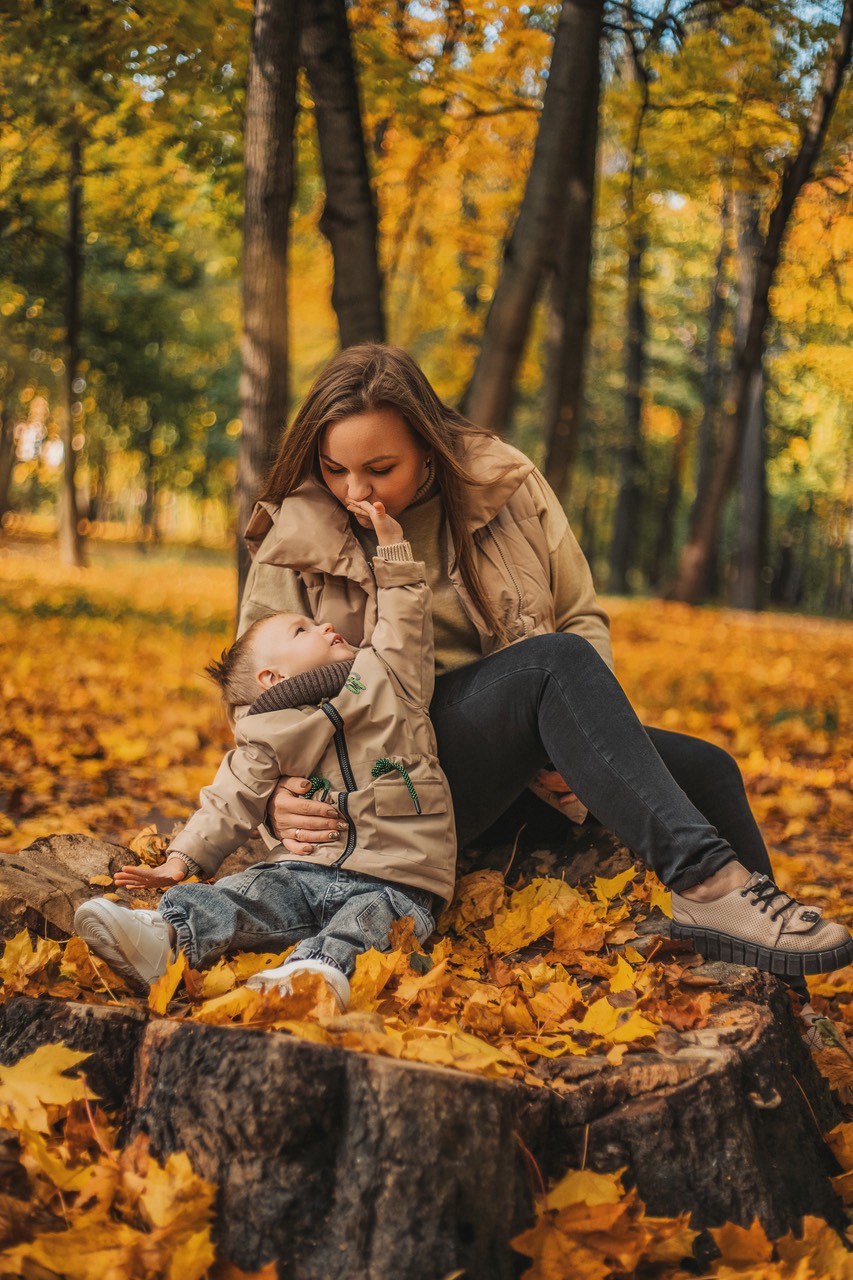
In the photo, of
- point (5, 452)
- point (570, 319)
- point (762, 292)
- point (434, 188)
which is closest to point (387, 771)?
point (762, 292)

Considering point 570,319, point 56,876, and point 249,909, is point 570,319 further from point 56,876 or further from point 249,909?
point 249,909

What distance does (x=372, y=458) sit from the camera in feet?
8.50

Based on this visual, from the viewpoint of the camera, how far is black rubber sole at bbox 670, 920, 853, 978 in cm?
220

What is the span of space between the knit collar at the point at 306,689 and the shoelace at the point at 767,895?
39.4 inches

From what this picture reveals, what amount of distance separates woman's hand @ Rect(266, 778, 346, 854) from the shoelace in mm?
888

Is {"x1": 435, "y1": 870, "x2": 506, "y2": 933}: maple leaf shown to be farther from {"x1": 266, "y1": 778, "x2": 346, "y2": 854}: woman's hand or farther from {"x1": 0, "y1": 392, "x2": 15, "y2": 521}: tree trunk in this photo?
{"x1": 0, "y1": 392, "x2": 15, "y2": 521}: tree trunk

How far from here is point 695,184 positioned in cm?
741

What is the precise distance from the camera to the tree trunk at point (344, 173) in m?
4.64

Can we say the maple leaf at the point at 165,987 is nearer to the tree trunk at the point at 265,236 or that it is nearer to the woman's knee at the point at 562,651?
the woman's knee at the point at 562,651

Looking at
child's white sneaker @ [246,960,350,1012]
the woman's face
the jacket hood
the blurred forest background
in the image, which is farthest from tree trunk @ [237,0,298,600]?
child's white sneaker @ [246,960,350,1012]

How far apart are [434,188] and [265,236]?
514cm

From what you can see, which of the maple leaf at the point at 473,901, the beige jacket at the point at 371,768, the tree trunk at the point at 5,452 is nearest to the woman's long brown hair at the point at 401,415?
the beige jacket at the point at 371,768

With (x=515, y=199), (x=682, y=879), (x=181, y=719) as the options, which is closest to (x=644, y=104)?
(x=515, y=199)

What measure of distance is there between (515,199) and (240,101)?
404 centimetres
